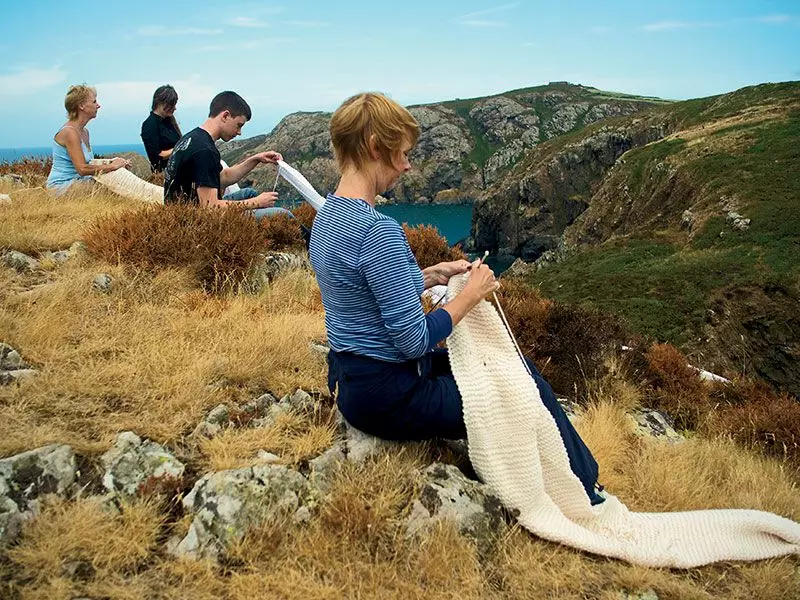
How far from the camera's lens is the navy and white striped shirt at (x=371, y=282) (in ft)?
9.71

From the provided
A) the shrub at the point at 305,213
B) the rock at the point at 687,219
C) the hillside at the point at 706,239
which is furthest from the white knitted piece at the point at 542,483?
the rock at the point at 687,219

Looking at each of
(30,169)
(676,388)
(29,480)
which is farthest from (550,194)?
(29,480)

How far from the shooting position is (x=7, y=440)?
3.43 metres

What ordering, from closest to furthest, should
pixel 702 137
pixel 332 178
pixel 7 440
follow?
1. pixel 7 440
2. pixel 702 137
3. pixel 332 178

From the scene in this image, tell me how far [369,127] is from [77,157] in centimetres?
818

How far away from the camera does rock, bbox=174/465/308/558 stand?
122 inches

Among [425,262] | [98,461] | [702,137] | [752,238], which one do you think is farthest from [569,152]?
[98,461]

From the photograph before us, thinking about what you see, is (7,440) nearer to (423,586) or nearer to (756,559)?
(423,586)

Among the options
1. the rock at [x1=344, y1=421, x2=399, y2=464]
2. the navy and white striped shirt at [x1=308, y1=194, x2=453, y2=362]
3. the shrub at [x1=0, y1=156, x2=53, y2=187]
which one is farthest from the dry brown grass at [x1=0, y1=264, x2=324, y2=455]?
the shrub at [x1=0, y1=156, x2=53, y2=187]

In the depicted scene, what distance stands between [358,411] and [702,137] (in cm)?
7767

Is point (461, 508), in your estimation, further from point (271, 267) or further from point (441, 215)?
point (441, 215)

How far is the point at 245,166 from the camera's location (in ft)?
26.4

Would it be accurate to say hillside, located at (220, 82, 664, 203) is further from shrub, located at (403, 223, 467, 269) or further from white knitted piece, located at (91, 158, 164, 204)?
white knitted piece, located at (91, 158, 164, 204)

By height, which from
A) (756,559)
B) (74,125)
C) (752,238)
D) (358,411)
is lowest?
(752,238)
